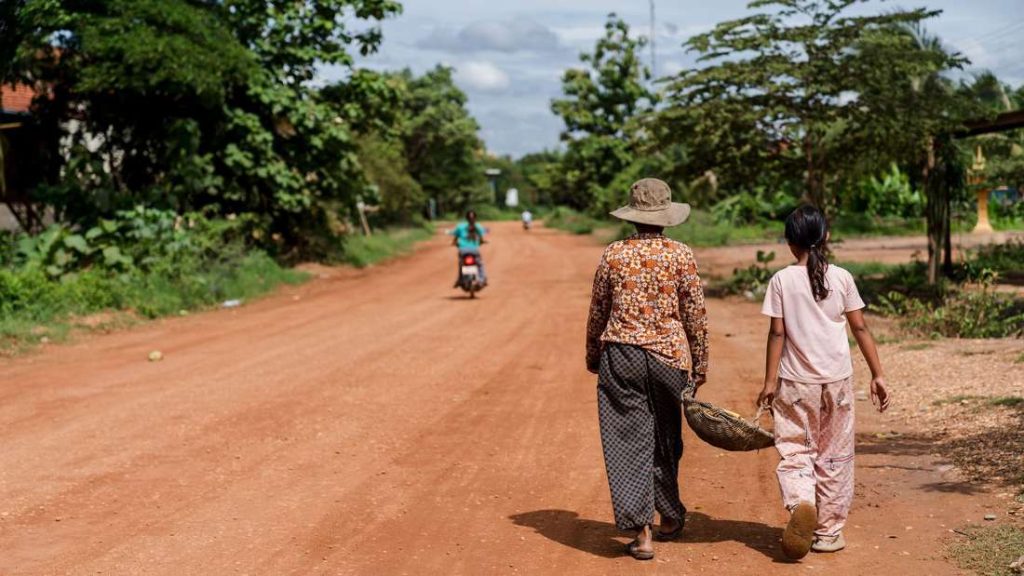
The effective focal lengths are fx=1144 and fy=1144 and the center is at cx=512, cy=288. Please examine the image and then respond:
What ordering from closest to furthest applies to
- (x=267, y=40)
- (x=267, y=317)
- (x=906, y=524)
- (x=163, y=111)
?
(x=906, y=524)
(x=267, y=317)
(x=163, y=111)
(x=267, y=40)

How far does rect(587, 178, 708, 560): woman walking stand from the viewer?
579cm

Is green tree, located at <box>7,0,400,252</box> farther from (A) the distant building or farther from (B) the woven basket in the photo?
(B) the woven basket

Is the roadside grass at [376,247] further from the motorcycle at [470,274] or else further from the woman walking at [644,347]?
the woman walking at [644,347]

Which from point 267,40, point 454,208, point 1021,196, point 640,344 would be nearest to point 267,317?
point 267,40

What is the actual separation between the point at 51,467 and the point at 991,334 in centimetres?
1033

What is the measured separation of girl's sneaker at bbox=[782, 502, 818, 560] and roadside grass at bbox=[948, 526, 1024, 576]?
29.4 inches

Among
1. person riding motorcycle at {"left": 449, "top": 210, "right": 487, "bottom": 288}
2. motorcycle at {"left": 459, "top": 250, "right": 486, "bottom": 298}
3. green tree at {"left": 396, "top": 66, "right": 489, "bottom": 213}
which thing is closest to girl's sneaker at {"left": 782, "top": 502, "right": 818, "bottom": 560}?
motorcycle at {"left": 459, "top": 250, "right": 486, "bottom": 298}

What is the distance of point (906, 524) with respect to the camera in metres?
6.31

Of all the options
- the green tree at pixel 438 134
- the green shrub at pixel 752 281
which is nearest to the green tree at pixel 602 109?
the green tree at pixel 438 134

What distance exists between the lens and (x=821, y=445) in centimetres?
583

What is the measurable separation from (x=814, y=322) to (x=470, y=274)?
14.8m

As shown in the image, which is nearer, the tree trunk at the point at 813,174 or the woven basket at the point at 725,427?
the woven basket at the point at 725,427

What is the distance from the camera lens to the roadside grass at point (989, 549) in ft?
17.8

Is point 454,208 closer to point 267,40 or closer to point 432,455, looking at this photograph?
point 267,40
